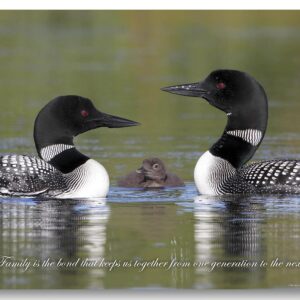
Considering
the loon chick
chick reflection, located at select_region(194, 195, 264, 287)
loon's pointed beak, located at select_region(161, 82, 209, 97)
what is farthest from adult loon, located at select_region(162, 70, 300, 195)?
the loon chick

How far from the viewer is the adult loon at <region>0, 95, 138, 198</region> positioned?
8.91 m

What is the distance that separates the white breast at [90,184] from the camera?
8930mm

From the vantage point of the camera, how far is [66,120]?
9.28 m

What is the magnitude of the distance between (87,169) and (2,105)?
2790 millimetres

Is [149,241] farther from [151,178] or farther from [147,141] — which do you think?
[147,141]

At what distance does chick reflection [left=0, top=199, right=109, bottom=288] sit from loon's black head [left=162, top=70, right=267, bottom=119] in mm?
1155

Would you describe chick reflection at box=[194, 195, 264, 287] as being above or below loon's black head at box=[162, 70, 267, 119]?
below

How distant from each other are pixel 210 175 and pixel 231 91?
24.0 inches

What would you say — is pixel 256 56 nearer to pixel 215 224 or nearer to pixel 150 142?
pixel 150 142

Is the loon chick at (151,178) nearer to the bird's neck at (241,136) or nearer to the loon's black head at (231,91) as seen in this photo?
the bird's neck at (241,136)

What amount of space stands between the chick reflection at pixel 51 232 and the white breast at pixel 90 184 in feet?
0.32

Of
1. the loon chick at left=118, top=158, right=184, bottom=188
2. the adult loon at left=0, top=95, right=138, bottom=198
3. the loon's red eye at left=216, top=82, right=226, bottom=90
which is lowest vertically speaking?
the loon chick at left=118, top=158, right=184, bottom=188

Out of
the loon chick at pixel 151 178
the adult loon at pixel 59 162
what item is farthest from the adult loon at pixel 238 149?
the adult loon at pixel 59 162

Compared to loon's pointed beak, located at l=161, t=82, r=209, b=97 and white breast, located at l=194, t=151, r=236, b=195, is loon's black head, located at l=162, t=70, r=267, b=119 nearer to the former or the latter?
loon's pointed beak, located at l=161, t=82, r=209, b=97
